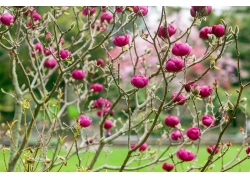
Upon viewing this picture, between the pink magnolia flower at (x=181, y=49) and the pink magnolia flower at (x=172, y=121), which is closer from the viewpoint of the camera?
the pink magnolia flower at (x=181, y=49)

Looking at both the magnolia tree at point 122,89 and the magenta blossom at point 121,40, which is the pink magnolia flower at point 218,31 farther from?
the magenta blossom at point 121,40

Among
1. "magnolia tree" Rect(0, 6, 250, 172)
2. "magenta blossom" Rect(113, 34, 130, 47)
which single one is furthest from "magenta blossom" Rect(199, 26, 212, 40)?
"magenta blossom" Rect(113, 34, 130, 47)

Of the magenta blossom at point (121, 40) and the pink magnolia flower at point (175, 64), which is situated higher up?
the magenta blossom at point (121, 40)

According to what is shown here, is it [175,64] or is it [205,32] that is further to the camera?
[205,32]

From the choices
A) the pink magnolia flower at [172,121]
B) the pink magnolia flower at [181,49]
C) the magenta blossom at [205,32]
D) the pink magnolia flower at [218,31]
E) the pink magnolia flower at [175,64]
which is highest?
the pink magnolia flower at [218,31]

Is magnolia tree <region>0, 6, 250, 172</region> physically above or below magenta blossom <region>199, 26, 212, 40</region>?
below

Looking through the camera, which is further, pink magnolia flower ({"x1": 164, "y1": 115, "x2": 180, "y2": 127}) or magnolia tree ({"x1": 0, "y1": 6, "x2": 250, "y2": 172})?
pink magnolia flower ({"x1": 164, "y1": 115, "x2": 180, "y2": 127})

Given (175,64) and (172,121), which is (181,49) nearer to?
(175,64)

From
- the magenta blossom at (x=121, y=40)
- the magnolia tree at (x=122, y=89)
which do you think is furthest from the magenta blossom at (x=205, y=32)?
the magenta blossom at (x=121, y=40)

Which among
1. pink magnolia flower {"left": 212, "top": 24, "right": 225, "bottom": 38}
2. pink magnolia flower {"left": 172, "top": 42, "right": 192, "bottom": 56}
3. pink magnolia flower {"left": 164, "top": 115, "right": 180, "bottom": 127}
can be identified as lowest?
pink magnolia flower {"left": 164, "top": 115, "right": 180, "bottom": 127}

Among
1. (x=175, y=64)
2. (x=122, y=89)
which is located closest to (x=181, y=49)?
(x=175, y=64)

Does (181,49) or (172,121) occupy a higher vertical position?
(181,49)

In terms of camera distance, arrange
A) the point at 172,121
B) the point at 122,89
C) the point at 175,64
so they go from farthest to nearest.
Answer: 1. the point at 172,121
2. the point at 122,89
3. the point at 175,64

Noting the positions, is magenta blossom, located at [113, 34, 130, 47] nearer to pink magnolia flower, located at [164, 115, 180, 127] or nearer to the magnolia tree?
the magnolia tree
